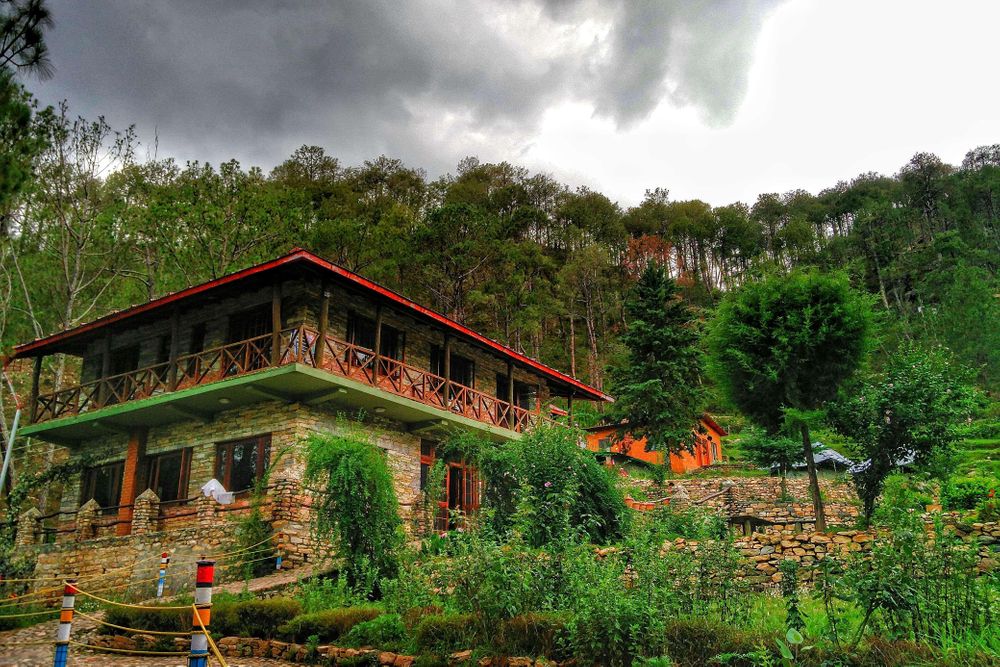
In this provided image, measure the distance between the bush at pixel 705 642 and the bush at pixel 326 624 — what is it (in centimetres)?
381

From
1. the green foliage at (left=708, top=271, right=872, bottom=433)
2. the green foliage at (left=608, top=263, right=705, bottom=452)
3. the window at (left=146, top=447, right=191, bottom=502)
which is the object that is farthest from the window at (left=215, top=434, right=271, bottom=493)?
the green foliage at (left=608, top=263, right=705, bottom=452)

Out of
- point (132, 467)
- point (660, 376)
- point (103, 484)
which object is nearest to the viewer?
point (132, 467)

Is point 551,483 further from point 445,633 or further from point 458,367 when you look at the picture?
point 458,367

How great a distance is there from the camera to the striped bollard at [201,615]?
16.9 feet

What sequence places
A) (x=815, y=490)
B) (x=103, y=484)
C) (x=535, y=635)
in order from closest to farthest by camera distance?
(x=535, y=635), (x=815, y=490), (x=103, y=484)

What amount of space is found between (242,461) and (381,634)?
35.8ft

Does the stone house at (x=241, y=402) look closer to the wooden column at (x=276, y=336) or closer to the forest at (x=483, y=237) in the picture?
the wooden column at (x=276, y=336)

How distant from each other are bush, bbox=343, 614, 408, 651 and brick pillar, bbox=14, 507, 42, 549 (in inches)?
559

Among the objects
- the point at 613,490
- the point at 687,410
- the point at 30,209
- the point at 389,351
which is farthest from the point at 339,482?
the point at 30,209

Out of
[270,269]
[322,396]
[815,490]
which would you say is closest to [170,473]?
[322,396]

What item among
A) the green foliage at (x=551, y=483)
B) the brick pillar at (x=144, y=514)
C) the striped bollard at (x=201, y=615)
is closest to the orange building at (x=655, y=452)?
the green foliage at (x=551, y=483)

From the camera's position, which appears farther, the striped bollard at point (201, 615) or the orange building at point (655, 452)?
the orange building at point (655, 452)

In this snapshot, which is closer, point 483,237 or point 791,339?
point 791,339

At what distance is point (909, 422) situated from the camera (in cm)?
→ 1247
